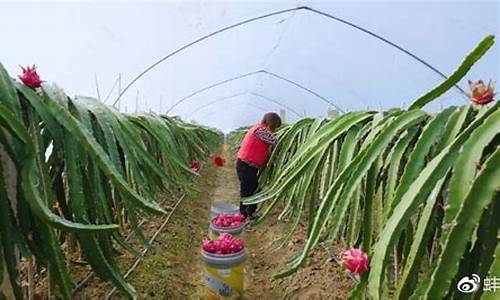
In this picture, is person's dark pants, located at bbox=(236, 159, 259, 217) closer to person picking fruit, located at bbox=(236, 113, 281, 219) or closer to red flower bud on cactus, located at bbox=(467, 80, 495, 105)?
person picking fruit, located at bbox=(236, 113, 281, 219)

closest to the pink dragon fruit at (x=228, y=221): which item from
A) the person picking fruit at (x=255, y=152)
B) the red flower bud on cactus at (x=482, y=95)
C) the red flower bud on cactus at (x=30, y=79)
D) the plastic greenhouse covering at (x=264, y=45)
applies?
the person picking fruit at (x=255, y=152)

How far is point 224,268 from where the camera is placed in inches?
84.0

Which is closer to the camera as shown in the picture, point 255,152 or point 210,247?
point 210,247

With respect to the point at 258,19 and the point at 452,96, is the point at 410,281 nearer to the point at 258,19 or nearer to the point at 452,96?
the point at 452,96

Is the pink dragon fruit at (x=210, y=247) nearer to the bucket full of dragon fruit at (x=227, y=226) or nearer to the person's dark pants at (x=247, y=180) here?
the bucket full of dragon fruit at (x=227, y=226)

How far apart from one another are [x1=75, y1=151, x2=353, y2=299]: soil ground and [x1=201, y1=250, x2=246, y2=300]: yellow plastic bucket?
232mm

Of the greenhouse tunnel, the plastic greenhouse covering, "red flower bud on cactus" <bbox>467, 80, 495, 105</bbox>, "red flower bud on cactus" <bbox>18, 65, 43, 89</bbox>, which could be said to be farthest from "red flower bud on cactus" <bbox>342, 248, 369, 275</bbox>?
the plastic greenhouse covering

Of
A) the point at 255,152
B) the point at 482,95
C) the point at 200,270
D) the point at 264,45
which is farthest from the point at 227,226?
the point at 264,45

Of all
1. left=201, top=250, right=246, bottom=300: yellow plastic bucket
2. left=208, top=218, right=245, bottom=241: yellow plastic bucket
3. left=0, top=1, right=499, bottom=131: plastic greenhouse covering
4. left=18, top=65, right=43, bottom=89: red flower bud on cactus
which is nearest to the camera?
left=18, top=65, right=43, bottom=89: red flower bud on cactus

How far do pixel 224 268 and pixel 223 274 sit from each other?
3cm

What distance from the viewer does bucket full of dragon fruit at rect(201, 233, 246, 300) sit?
2129 mm

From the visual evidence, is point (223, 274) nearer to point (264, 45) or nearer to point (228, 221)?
point (228, 221)

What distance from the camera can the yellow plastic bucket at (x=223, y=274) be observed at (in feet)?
6.97

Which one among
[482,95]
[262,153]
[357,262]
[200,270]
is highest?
Answer: [482,95]
